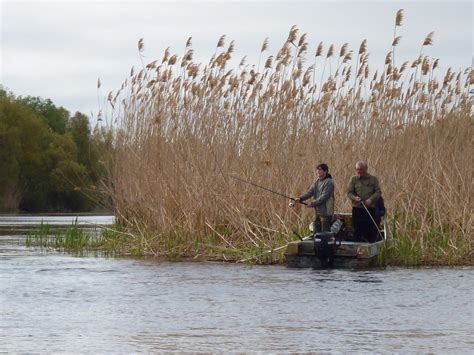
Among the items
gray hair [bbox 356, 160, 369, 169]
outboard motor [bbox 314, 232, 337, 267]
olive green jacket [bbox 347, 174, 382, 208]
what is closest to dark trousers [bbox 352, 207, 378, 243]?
olive green jacket [bbox 347, 174, 382, 208]

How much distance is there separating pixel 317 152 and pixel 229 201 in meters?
1.70

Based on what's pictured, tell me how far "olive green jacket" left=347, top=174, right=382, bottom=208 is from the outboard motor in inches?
34.7

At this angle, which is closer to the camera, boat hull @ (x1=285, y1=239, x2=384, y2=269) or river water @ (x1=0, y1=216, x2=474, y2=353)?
river water @ (x1=0, y1=216, x2=474, y2=353)

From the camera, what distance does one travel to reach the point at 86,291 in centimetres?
1547

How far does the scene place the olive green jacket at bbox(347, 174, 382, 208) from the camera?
18844 mm

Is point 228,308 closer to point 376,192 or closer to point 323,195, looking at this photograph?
point 323,195

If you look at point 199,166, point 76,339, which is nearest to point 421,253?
point 199,166

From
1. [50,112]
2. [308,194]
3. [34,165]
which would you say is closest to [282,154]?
[308,194]

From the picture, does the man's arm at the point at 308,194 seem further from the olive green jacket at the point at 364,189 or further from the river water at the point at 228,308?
the river water at the point at 228,308

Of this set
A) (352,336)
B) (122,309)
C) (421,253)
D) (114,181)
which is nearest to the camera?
(352,336)

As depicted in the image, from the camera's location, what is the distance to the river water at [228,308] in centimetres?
1072

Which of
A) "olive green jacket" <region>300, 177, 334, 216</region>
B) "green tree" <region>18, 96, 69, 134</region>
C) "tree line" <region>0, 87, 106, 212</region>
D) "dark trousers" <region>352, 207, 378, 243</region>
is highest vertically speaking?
"green tree" <region>18, 96, 69, 134</region>

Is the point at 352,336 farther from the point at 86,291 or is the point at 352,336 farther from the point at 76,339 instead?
the point at 86,291

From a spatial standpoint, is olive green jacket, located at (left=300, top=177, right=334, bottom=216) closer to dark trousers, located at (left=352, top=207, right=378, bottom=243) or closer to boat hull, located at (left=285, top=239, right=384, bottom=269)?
dark trousers, located at (left=352, top=207, right=378, bottom=243)
